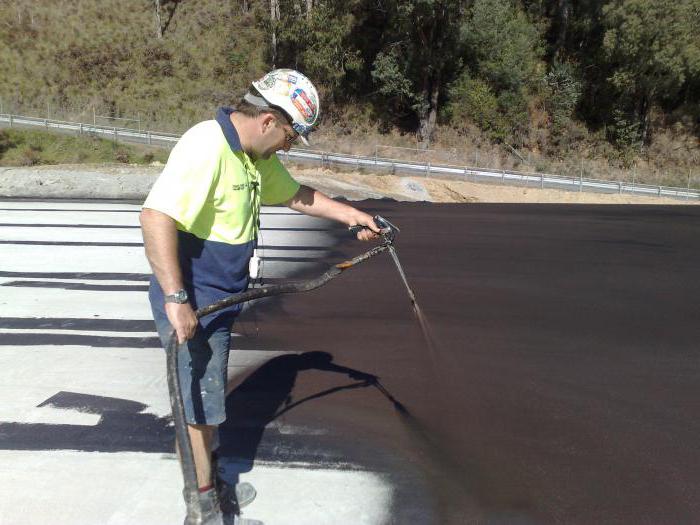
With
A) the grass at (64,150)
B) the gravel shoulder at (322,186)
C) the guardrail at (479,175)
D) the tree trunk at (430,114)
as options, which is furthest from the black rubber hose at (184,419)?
the tree trunk at (430,114)

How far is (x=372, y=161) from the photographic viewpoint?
2417 cm

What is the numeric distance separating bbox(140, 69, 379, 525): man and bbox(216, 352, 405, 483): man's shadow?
1.75 feet

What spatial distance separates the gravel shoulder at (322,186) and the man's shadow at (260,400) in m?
9.10

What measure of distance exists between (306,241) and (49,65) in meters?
30.1

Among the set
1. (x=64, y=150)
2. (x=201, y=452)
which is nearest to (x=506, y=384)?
(x=201, y=452)

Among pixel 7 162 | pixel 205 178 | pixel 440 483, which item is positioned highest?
pixel 205 178

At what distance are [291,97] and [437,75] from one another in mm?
30059

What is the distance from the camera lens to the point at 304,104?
244 cm

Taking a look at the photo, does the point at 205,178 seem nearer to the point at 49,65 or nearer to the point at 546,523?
the point at 546,523

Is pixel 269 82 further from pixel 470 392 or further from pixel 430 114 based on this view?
pixel 430 114

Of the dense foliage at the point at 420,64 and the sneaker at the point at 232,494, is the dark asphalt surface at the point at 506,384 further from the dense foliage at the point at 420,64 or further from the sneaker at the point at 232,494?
the dense foliage at the point at 420,64

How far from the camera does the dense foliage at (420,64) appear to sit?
1182 inches

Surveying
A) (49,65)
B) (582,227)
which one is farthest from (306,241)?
(49,65)

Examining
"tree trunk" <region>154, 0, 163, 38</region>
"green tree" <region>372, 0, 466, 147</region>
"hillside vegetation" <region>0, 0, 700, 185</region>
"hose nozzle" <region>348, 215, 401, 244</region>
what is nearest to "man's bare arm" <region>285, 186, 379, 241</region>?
"hose nozzle" <region>348, 215, 401, 244</region>
